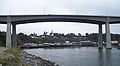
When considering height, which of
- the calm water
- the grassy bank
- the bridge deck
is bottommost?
the calm water

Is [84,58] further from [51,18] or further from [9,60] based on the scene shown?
[9,60]

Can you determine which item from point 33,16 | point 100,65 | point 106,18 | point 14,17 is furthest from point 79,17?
point 100,65

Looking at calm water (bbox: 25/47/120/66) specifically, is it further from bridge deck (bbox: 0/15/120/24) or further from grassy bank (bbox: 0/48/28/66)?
bridge deck (bbox: 0/15/120/24)

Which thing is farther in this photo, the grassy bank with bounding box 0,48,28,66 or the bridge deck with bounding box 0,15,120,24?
the bridge deck with bounding box 0,15,120,24

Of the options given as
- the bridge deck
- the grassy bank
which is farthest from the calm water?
the bridge deck

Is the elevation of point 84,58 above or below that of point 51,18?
below

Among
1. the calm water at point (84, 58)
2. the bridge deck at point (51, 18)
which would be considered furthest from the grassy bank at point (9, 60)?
the bridge deck at point (51, 18)

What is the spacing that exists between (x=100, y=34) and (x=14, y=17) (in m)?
40.0

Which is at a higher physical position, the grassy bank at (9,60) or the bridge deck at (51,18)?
the bridge deck at (51,18)

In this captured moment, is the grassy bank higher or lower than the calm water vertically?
higher

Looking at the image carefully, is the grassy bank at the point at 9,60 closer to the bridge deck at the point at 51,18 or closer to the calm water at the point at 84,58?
the calm water at the point at 84,58

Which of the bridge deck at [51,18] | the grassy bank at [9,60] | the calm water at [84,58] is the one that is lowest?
the calm water at [84,58]

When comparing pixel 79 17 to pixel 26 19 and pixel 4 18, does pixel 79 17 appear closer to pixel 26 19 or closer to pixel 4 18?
pixel 26 19

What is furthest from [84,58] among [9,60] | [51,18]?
[9,60]
